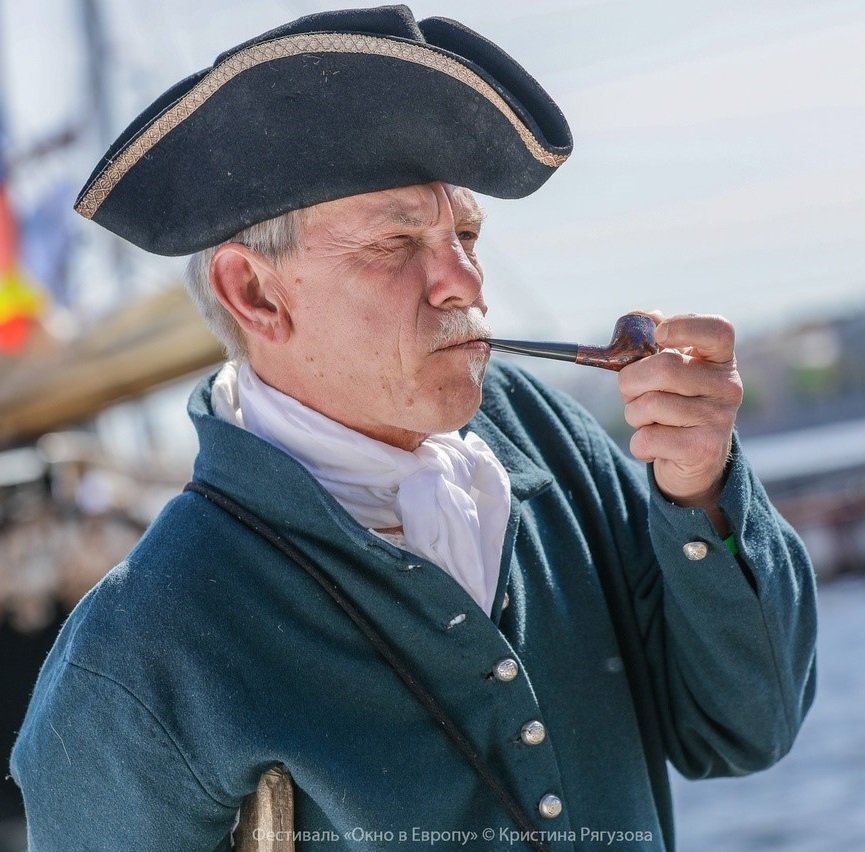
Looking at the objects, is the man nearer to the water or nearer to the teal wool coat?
the teal wool coat

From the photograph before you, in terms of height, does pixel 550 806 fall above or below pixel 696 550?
below

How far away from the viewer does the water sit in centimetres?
705

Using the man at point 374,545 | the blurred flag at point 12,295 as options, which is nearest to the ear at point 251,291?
the man at point 374,545

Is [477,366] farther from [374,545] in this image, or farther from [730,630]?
[730,630]

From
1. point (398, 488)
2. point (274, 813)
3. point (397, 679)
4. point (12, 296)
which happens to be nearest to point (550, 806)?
point (397, 679)

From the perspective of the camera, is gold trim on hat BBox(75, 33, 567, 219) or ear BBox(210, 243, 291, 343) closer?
gold trim on hat BBox(75, 33, 567, 219)

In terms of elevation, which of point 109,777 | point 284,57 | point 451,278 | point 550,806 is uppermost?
point 284,57

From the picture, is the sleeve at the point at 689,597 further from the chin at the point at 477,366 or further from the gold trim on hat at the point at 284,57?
the gold trim on hat at the point at 284,57

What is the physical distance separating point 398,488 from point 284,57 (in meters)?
0.62

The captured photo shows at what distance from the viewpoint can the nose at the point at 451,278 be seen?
1651 millimetres

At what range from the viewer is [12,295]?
8.18 m

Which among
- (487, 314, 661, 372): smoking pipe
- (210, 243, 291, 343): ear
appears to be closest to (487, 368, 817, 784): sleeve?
(487, 314, 661, 372): smoking pipe

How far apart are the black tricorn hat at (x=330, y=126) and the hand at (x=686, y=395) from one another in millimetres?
356

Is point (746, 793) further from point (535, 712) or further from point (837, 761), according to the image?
point (535, 712)
